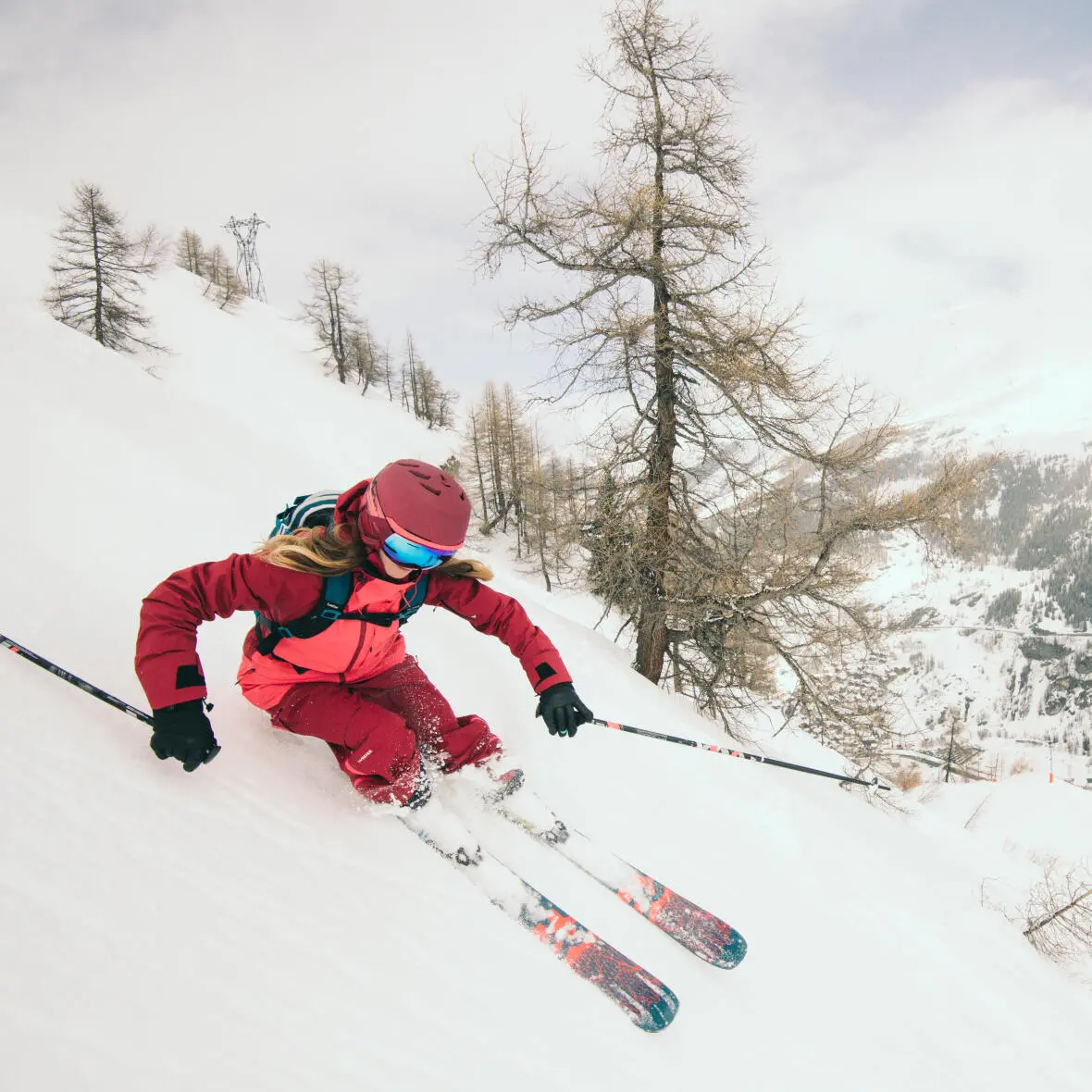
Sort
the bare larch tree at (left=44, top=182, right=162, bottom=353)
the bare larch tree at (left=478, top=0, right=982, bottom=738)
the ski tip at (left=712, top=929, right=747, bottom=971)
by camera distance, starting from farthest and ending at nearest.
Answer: the bare larch tree at (left=44, top=182, right=162, bottom=353) < the bare larch tree at (left=478, top=0, right=982, bottom=738) < the ski tip at (left=712, top=929, right=747, bottom=971)

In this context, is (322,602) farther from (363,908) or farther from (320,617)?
(363,908)

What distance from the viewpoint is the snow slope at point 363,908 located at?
5.24ft

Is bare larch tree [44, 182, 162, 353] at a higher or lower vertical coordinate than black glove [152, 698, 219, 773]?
higher

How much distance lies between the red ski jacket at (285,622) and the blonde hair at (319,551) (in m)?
0.08

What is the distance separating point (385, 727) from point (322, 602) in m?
0.67

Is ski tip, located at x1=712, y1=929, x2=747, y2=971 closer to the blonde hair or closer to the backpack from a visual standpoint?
the backpack

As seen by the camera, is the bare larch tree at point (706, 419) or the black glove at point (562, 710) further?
the bare larch tree at point (706, 419)

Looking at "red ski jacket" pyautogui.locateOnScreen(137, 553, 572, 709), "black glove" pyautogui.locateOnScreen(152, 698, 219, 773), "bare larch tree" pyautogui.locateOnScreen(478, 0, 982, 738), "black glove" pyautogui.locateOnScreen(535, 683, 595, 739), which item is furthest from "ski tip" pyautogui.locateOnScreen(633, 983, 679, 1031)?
"bare larch tree" pyautogui.locateOnScreen(478, 0, 982, 738)

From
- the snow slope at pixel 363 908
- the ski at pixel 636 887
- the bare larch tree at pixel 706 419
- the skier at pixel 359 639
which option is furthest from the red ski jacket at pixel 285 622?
the bare larch tree at pixel 706 419

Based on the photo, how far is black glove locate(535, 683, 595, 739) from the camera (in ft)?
10.3

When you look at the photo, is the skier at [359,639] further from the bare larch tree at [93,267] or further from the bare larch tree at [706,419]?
the bare larch tree at [93,267]

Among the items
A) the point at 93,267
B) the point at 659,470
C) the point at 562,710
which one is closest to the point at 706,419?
the point at 659,470

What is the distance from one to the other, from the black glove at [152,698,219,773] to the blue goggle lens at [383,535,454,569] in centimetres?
98

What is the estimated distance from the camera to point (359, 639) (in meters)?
2.88
